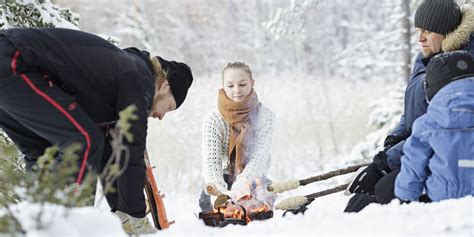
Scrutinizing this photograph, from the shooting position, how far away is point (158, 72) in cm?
331

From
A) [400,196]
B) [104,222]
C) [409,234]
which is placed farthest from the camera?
[400,196]

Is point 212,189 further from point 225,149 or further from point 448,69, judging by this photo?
point 448,69

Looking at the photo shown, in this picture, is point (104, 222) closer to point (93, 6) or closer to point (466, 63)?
point (466, 63)

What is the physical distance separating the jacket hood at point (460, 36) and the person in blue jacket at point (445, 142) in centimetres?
55

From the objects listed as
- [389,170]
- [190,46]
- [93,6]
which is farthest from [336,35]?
[389,170]

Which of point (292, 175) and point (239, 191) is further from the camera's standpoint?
point (292, 175)

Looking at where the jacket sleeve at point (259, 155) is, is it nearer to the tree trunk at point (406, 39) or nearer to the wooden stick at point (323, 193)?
the wooden stick at point (323, 193)

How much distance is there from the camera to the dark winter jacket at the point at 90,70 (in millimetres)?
2898

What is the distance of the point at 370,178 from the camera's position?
3.98 m

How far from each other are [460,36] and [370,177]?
→ 3.46ft

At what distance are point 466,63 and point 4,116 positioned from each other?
2.46 m

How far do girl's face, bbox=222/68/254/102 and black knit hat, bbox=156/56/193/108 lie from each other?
3.57 feet

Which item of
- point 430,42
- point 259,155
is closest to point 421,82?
point 430,42

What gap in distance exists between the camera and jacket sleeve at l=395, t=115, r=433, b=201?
314 cm
